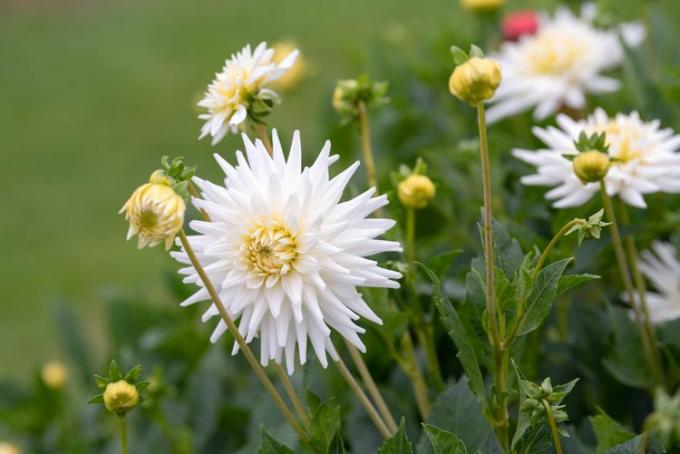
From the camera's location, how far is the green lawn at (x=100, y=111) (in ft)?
13.0

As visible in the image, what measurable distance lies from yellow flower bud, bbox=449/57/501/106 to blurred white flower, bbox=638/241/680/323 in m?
0.57

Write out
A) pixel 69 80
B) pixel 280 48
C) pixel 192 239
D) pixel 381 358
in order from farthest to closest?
pixel 69 80, pixel 280 48, pixel 381 358, pixel 192 239

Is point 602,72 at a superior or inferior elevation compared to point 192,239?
superior

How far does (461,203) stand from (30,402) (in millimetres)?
941

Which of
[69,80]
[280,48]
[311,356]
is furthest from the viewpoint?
[69,80]

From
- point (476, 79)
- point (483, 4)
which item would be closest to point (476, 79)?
point (476, 79)

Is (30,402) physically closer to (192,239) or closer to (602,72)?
(192,239)

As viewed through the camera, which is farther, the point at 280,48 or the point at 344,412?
the point at 280,48

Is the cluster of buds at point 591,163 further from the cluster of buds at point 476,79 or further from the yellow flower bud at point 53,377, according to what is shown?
the yellow flower bud at point 53,377

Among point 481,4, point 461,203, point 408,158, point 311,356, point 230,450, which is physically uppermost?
point 481,4

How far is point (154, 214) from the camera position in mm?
810

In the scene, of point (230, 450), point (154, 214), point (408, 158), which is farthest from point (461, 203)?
point (154, 214)

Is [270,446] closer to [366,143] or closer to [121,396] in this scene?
[121,396]

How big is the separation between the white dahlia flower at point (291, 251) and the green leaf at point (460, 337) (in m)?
0.06
